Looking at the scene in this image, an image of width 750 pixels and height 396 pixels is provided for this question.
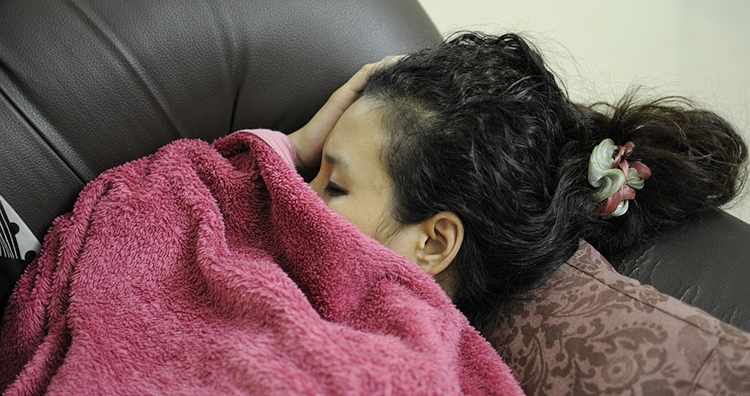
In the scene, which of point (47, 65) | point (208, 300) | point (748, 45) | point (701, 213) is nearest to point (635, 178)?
point (701, 213)

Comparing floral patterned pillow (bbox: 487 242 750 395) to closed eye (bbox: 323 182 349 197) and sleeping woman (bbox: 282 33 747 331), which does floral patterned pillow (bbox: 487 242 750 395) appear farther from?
closed eye (bbox: 323 182 349 197)

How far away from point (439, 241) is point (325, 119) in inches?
9.6

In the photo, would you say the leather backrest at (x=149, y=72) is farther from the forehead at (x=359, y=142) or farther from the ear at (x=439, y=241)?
the ear at (x=439, y=241)

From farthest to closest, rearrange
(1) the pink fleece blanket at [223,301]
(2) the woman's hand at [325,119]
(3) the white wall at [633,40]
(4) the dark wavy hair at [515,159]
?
(3) the white wall at [633,40]
(2) the woman's hand at [325,119]
(4) the dark wavy hair at [515,159]
(1) the pink fleece blanket at [223,301]

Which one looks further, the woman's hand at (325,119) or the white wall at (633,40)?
the white wall at (633,40)

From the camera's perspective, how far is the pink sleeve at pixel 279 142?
0.72m

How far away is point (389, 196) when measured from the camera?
2.20ft

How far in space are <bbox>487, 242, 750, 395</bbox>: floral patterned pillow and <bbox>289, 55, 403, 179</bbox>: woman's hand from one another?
1.13 ft

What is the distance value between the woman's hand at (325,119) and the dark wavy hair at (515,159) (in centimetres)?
4

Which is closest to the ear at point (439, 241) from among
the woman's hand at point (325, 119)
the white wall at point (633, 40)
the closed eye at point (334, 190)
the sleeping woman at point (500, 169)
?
the sleeping woman at point (500, 169)

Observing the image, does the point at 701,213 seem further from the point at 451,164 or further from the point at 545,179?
the point at 451,164

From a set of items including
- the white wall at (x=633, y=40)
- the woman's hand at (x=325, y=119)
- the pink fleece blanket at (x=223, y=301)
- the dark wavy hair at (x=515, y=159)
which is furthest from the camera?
the white wall at (x=633, y=40)

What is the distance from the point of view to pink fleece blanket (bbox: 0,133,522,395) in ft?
1.70

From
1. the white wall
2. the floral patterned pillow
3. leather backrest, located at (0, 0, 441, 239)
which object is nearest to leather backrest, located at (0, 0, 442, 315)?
leather backrest, located at (0, 0, 441, 239)
